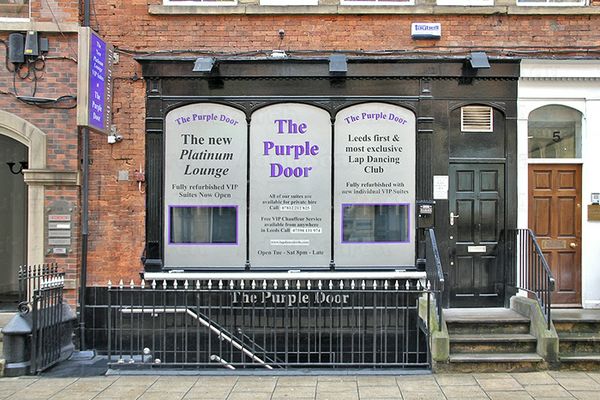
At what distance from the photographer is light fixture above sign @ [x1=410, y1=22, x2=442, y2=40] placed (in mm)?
8250

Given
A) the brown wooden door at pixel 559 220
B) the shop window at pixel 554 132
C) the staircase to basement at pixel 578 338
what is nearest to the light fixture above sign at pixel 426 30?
the shop window at pixel 554 132

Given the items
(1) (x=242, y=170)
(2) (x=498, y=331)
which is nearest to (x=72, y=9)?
(1) (x=242, y=170)

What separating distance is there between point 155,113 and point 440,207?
464cm

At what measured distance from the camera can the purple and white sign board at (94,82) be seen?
24.1 feet

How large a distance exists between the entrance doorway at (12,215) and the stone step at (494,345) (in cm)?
680

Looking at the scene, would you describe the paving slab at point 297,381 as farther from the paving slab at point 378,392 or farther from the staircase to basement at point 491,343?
the staircase to basement at point 491,343

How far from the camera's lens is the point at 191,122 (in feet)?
27.4

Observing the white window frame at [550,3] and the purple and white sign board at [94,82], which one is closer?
the purple and white sign board at [94,82]

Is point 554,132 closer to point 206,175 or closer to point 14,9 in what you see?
point 206,175

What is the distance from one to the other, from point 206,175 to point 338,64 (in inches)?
104

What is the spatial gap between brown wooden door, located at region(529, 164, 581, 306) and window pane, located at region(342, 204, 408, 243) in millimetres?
2096

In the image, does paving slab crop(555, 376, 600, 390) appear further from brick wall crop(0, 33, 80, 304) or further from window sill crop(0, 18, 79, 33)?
window sill crop(0, 18, 79, 33)

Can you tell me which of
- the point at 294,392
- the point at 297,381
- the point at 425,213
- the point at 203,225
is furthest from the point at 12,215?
the point at 425,213

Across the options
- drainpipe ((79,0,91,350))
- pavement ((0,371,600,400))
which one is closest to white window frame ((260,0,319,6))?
drainpipe ((79,0,91,350))
